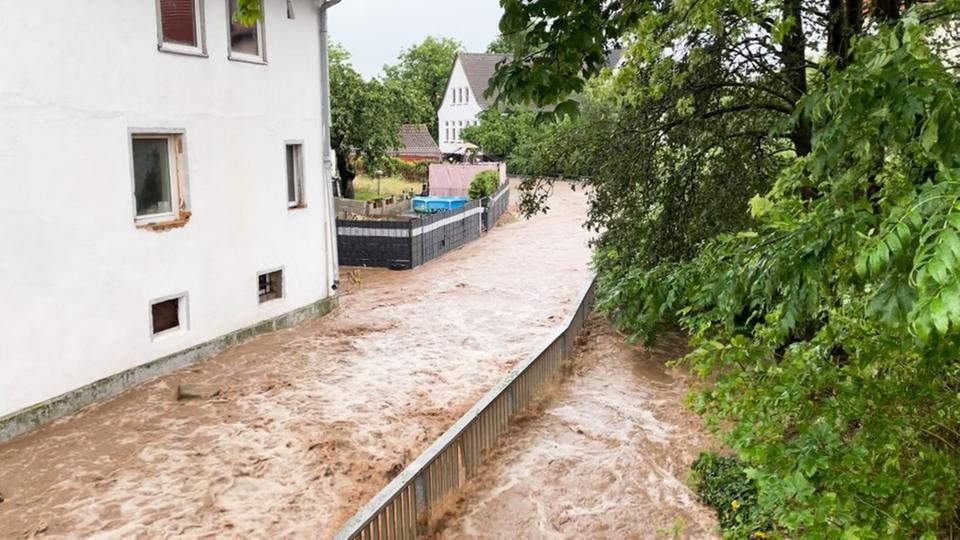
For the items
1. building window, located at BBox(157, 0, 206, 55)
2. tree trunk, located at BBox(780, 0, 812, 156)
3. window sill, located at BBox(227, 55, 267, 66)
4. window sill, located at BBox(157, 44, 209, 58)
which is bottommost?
tree trunk, located at BBox(780, 0, 812, 156)

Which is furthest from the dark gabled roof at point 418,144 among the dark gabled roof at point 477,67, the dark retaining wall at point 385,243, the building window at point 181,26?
the building window at point 181,26

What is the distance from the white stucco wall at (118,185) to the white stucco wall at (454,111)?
4546 centimetres

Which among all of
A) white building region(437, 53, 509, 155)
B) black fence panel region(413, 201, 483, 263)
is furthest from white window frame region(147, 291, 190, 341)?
white building region(437, 53, 509, 155)

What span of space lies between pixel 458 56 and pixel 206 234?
51.5 metres

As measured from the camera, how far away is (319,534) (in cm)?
794

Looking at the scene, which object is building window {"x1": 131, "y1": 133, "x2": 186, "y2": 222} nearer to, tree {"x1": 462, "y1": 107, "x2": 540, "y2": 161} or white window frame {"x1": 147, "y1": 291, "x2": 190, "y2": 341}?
white window frame {"x1": 147, "y1": 291, "x2": 190, "y2": 341}

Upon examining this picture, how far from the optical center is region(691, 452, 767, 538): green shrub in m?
7.23

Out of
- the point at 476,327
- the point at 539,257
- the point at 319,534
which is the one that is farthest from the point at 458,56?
the point at 319,534

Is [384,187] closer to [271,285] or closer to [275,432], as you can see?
[271,285]

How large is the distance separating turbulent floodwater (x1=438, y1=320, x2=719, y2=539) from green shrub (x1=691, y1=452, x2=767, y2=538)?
0.16 meters

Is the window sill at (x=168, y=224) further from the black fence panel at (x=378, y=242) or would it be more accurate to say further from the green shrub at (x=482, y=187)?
the green shrub at (x=482, y=187)

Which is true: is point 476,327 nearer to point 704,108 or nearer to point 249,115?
point 249,115

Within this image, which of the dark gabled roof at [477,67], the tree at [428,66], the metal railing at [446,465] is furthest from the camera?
the tree at [428,66]

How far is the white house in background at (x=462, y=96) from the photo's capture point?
60250 mm
